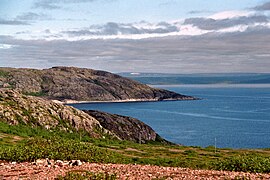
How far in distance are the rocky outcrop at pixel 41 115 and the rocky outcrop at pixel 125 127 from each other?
79.3 ft

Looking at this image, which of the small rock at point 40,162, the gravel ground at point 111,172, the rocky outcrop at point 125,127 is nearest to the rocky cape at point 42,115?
the rocky outcrop at point 125,127

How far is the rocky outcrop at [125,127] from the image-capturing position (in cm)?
11494

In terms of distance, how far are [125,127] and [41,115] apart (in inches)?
1694

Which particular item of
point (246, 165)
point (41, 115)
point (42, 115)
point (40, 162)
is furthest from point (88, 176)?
point (42, 115)

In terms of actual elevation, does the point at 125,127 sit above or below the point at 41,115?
below

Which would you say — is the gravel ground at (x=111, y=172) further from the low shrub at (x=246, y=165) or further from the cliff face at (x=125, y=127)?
the cliff face at (x=125, y=127)

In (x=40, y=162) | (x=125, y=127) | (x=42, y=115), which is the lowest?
(x=125, y=127)

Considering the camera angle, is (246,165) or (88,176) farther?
(246,165)

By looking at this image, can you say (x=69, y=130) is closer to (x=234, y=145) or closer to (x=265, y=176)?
(x=265, y=176)

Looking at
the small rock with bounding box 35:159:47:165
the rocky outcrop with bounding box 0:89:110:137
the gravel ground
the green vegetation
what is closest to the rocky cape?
the rocky outcrop with bounding box 0:89:110:137

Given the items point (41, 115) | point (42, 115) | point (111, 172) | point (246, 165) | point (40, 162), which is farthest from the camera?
point (42, 115)

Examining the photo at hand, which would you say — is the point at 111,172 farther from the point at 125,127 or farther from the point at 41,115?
the point at 125,127

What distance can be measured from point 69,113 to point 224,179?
2800 inches

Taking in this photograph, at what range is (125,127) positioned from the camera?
120562mm
